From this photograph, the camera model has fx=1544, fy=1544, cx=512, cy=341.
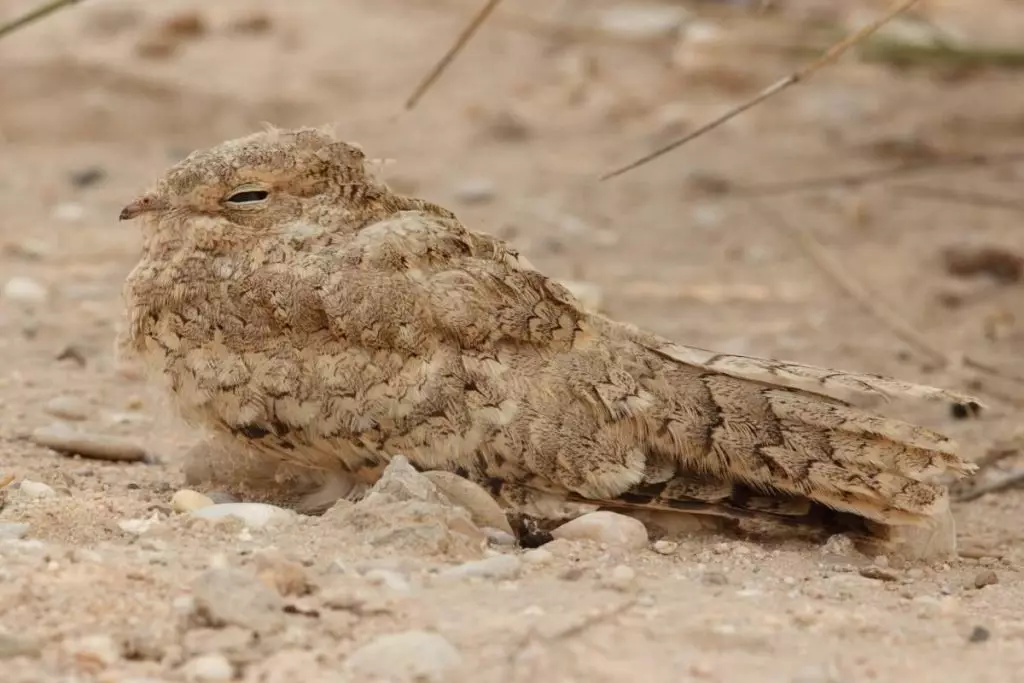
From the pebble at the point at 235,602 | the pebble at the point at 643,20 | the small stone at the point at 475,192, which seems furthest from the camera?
the pebble at the point at 643,20

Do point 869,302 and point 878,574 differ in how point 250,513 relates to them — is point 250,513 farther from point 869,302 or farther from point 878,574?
point 869,302

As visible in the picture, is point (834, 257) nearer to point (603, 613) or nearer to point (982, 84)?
point (982, 84)

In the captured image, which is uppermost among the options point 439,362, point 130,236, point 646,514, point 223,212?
point 223,212

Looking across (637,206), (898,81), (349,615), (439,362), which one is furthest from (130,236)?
(898,81)

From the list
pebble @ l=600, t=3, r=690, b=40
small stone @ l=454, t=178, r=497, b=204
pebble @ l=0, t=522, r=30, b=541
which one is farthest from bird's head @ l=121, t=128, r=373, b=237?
pebble @ l=600, t=3, r=690, b=40

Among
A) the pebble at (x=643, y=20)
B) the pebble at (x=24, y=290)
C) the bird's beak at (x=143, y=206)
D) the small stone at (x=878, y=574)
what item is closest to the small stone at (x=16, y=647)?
the bird's beak at (x=143, y=206)

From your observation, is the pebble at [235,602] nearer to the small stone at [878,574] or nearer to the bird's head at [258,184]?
the bird's head at [258,184]
